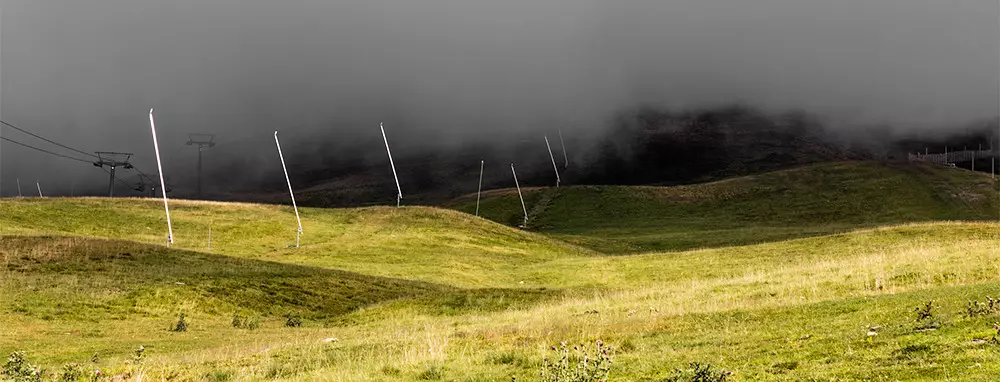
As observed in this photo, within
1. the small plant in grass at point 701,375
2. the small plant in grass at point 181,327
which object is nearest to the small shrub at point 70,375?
the small plant in grass at point 701,375

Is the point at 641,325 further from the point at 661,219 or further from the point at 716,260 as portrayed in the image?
the point at 661,219

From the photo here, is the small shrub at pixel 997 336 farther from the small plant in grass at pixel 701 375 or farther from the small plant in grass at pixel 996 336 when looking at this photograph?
the small plant in grass at pixel 701 375

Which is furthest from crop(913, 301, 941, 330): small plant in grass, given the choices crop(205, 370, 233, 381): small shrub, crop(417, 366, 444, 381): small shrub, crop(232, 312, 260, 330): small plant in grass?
crop(232, 312, 260, 330): small plant in grass

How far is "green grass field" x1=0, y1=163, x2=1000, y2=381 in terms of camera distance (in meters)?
16.3

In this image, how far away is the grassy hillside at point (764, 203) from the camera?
126 metres

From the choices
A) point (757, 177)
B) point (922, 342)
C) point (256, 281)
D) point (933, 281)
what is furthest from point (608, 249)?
point (757, 177)

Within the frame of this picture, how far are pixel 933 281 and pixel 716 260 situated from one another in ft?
111

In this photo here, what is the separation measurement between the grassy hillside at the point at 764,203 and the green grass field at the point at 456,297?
77.7 ft

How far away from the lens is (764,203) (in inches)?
5714

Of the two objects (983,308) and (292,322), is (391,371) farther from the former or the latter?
(292,322)

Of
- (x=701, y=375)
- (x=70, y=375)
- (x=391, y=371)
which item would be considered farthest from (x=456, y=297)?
(x=701, y=375)

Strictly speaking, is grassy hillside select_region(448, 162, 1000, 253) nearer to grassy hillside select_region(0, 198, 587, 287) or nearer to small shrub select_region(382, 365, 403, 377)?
grassy hillside select_region(0, 198, 587, 287)

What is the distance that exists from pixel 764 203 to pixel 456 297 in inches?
4604

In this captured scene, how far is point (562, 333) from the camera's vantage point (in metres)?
21.7
